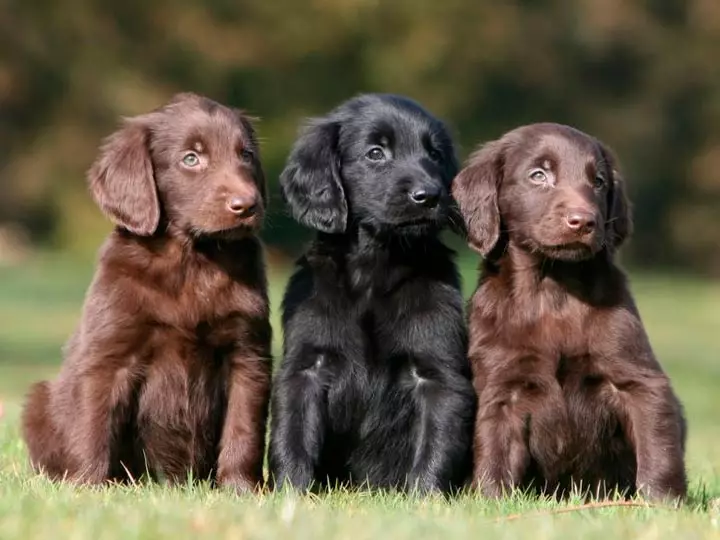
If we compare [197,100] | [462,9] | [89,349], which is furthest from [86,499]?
[462,9]

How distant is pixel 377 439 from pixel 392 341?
44 centimetres

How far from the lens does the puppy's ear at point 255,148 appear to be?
6.56 m

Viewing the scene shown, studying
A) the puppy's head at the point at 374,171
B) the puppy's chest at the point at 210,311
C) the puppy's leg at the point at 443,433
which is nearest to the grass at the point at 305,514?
the puppy's leg at the point at 443,433

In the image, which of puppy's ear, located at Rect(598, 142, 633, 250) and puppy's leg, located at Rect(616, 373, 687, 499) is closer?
puppy's leg, located at Rect(616, 373, 687, 499)

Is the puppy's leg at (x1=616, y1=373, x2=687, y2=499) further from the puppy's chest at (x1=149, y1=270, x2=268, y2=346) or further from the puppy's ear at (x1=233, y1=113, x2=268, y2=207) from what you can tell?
the puppy's ear at (x1=233, y1=113, x2=268, y2=207)

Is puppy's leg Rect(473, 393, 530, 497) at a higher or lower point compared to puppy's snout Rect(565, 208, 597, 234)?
lower

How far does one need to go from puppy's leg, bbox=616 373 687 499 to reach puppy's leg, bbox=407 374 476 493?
682mm

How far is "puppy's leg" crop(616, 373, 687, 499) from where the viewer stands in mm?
5879

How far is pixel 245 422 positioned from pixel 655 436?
1.74m

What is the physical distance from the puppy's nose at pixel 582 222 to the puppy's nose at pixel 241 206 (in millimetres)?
1349

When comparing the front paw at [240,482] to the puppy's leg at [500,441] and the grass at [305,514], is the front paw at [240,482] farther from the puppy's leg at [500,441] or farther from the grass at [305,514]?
the puppy's leg at [500,441]

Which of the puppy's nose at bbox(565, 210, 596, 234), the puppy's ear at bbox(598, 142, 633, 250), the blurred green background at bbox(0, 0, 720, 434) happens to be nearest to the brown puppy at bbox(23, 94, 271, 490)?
the puppy's nose at bbox(565, 210, 596, 234)

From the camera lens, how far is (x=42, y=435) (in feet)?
21.4

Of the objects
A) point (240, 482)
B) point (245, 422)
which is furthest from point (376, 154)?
point (240, 482)
